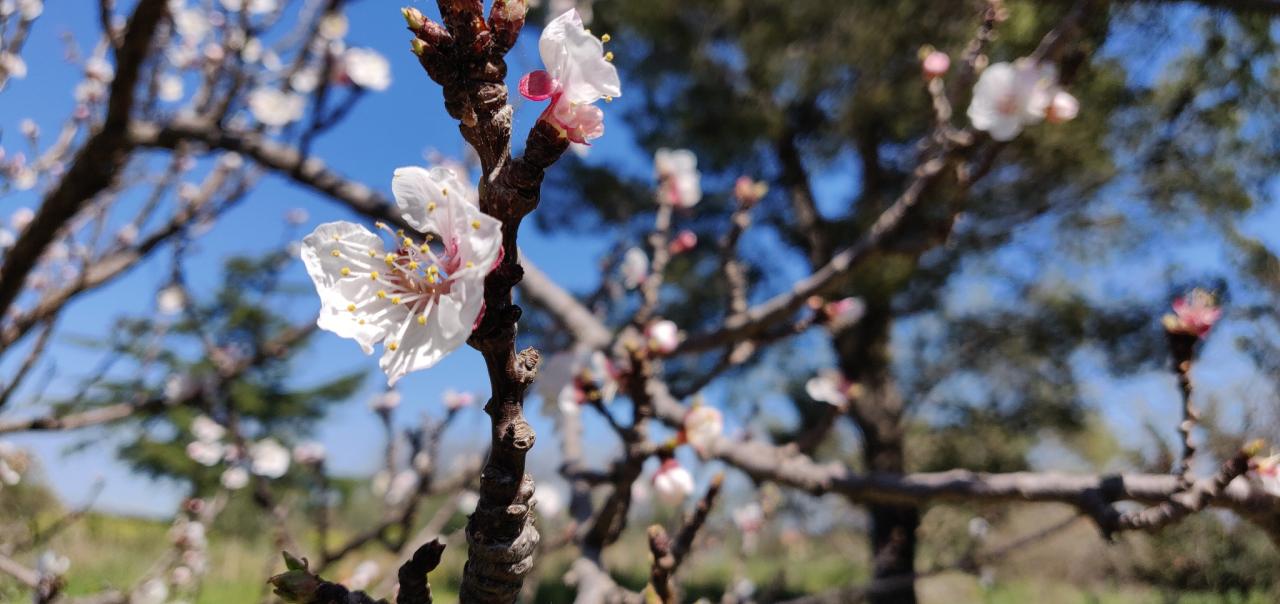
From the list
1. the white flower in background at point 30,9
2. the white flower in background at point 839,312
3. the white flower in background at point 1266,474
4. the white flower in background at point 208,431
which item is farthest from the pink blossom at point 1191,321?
the white flower in background at point 208,431

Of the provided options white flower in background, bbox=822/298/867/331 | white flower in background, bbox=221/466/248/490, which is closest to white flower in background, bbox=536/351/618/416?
white flower in background, bbox=822/298/867/331

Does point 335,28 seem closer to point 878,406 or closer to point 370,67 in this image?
point 370,67

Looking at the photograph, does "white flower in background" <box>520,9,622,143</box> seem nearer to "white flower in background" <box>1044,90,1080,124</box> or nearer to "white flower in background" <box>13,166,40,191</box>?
"white flower in background" <box>1044,90,1080,124</box>

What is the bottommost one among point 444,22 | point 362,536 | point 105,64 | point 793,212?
point 793,212

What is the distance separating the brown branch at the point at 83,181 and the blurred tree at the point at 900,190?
228cm

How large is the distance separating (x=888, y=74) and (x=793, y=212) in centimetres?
102

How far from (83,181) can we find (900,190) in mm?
3588

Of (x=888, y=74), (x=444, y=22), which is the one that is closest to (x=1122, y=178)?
(x=888, y=74)

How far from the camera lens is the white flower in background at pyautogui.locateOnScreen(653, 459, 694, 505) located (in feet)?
2.73

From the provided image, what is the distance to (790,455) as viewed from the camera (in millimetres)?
1099

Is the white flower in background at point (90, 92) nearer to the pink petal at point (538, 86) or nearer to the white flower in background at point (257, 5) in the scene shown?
the white flower in background at point (257, 5)

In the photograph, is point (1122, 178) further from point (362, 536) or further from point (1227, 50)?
point (362, 536)

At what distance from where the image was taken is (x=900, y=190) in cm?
388

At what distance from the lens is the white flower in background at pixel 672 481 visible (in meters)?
0.83
